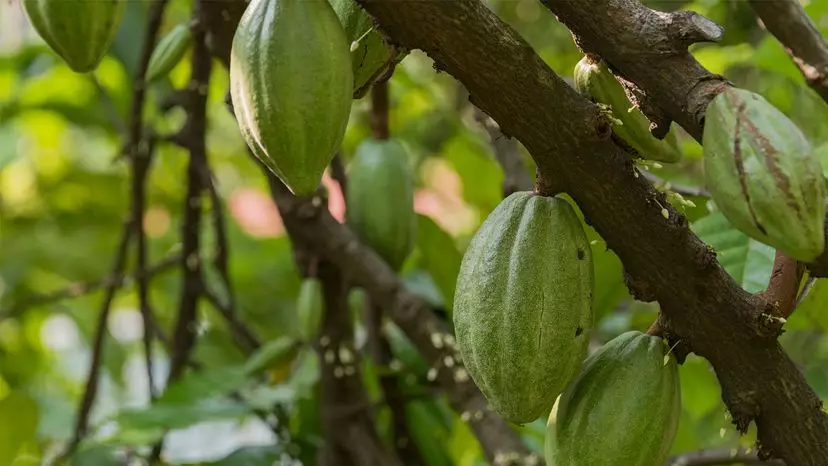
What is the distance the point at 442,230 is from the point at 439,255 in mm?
48

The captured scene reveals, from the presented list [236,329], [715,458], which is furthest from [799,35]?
[236,329]

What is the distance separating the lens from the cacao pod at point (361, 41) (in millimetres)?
594

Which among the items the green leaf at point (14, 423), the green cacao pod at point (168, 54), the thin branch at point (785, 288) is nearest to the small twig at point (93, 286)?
the green leaf at point (14, 423)

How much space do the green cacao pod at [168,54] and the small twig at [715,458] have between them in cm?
65

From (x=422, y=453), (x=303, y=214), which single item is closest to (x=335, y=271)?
(x=303, y=214)

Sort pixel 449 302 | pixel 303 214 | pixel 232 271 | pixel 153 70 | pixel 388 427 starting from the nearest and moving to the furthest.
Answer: pixel 153 70 < pixel 303 214 < pixel 449 302 < pixel 388 427 < pixel 232 271

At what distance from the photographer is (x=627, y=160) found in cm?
57

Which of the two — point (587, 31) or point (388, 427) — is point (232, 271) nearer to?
point (388, 427)

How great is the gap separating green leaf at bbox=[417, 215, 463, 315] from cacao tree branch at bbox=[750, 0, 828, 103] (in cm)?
86

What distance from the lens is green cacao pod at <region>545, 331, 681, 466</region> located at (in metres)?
0.60

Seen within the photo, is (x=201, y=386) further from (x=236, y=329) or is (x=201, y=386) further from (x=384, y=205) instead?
(x=384, y=205)

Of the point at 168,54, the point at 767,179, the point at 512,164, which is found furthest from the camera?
the point at 512,164

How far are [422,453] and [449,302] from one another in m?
0.23

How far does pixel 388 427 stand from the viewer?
4.77 ft
